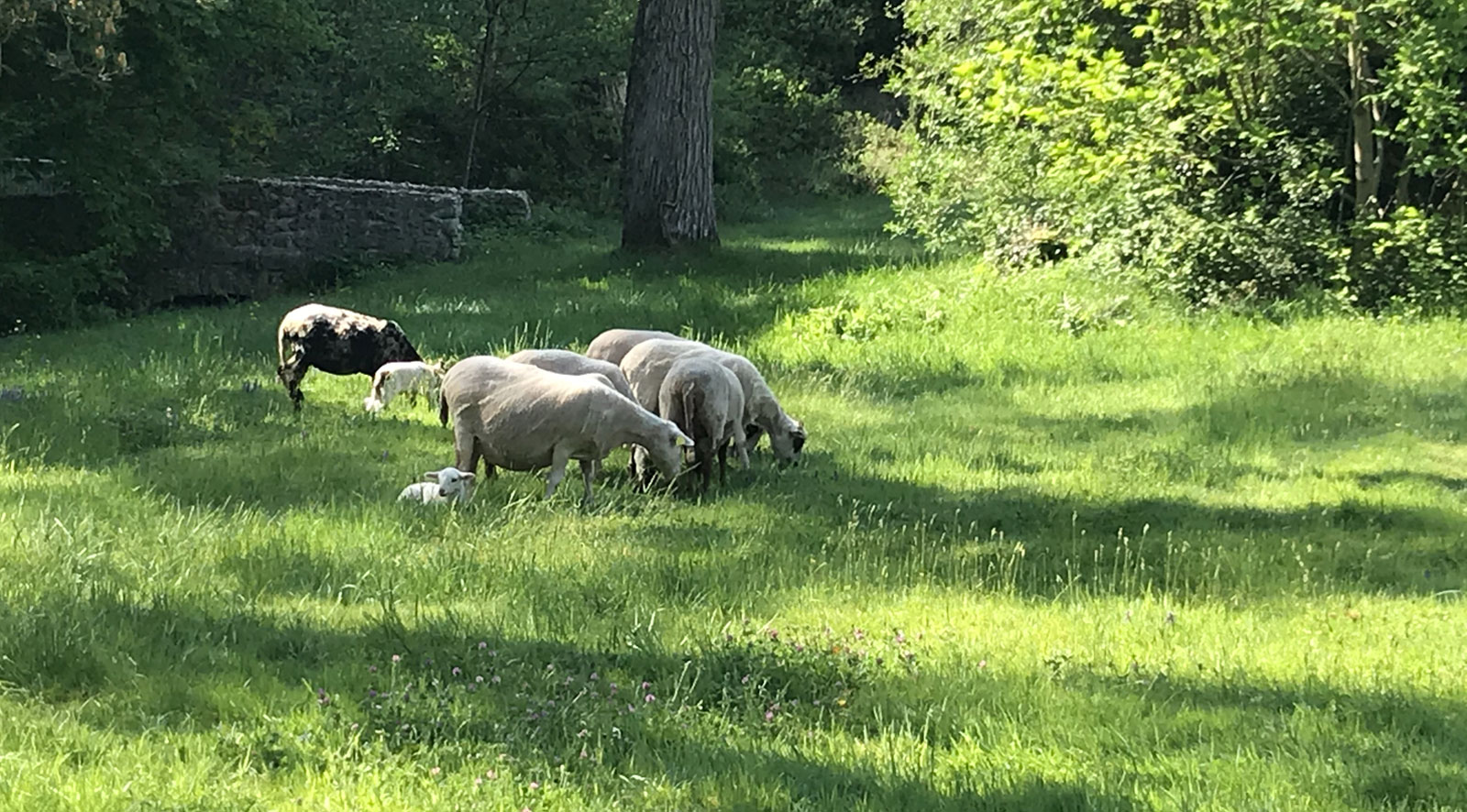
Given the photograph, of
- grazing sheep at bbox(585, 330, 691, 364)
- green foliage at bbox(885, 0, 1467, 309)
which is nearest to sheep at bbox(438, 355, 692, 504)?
grazing sheep at bbox(585, 330, 691, 364)

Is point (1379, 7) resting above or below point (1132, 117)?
above

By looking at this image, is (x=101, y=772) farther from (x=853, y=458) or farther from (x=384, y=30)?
(x=384, y=30)

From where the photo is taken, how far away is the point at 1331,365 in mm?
11531

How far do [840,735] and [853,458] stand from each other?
4954mm

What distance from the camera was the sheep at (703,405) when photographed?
8352 mm

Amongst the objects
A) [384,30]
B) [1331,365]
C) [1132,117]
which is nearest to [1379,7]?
[1132,117]

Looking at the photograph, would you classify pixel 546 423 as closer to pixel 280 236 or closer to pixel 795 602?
pixel 795 602

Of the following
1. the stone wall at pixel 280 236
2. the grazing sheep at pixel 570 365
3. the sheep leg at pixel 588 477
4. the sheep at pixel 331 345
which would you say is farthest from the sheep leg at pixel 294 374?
the stone wall at pixel 280 236

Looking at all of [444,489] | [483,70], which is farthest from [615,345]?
[483,70]

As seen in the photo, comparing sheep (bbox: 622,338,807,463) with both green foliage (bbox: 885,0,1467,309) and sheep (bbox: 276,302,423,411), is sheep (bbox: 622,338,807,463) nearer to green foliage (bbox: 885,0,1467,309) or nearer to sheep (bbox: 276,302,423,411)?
sheep (bbox: 276,302,423,411)

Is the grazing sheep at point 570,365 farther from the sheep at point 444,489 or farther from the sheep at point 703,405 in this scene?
the sheep at point 444,489

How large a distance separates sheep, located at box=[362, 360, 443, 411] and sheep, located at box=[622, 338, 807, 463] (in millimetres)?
2010

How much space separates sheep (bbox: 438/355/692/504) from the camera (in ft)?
24.8

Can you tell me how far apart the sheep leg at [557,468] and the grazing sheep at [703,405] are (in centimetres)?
74
